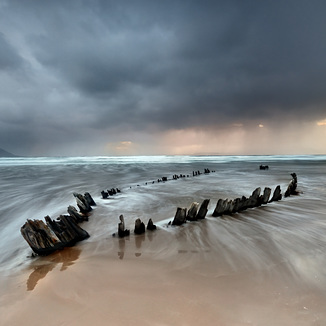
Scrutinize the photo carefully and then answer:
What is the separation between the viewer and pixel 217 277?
2.96 meters

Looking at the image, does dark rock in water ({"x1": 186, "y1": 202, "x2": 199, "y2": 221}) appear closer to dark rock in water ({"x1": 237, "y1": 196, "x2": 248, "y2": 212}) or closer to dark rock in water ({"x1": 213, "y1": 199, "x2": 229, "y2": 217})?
dark rock in water ({"x1": 213, "y1": 199, "x2": 229, "y2": 217})

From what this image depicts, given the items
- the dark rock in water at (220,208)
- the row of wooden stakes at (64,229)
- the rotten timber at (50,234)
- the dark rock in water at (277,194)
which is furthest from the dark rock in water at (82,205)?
the dark rock in water at (277,194)

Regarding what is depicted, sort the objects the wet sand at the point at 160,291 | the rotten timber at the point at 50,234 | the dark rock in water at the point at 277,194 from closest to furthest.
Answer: the wet sand at the point at 160,291, the rotten timber at the point at 50,234, the dark rock in water at the point at 277,194

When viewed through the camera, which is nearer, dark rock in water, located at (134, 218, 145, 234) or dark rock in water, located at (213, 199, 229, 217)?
dark rock in water, located at (134, 218, 145, 234)

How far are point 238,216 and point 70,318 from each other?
16.8 ft

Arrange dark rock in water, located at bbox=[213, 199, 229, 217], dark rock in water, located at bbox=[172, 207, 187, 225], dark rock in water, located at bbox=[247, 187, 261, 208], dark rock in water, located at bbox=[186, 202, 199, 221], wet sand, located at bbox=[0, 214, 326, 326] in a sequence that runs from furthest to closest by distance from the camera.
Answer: dark rock in water, located at bbox=[247, 187, 261, 208], dark rock in water, located at bbox=[213, 199, 229, 217], dark rock in water, located at bbox=[186, 202, 199, 221], dark rock in water, located at bbox=[172, 207, 187, 225], wet sand, located at bbox=[0, 214, 326, 326]

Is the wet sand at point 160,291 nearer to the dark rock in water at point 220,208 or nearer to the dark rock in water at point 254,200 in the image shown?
the dark rock in water at point 220,208

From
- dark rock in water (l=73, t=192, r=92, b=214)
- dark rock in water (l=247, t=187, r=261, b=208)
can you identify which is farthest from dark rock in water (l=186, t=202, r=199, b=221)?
dark rock in water (l=73, t=192, r=92, b=214)

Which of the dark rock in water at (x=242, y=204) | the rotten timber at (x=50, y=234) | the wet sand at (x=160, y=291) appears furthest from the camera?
the dark rock in water at (x=242, y=204)

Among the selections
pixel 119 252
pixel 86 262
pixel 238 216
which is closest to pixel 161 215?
pixel 238 216

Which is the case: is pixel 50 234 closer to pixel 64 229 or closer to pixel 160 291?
pixel 64 229

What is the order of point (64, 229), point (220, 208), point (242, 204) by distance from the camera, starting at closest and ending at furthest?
point (64, 229) < point (220, 208) < point (242, 204)

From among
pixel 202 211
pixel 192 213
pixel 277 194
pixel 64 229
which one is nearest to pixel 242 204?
pixel 202 211

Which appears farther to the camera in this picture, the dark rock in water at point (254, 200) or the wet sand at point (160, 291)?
the dark rock in water at point (254, 200)
